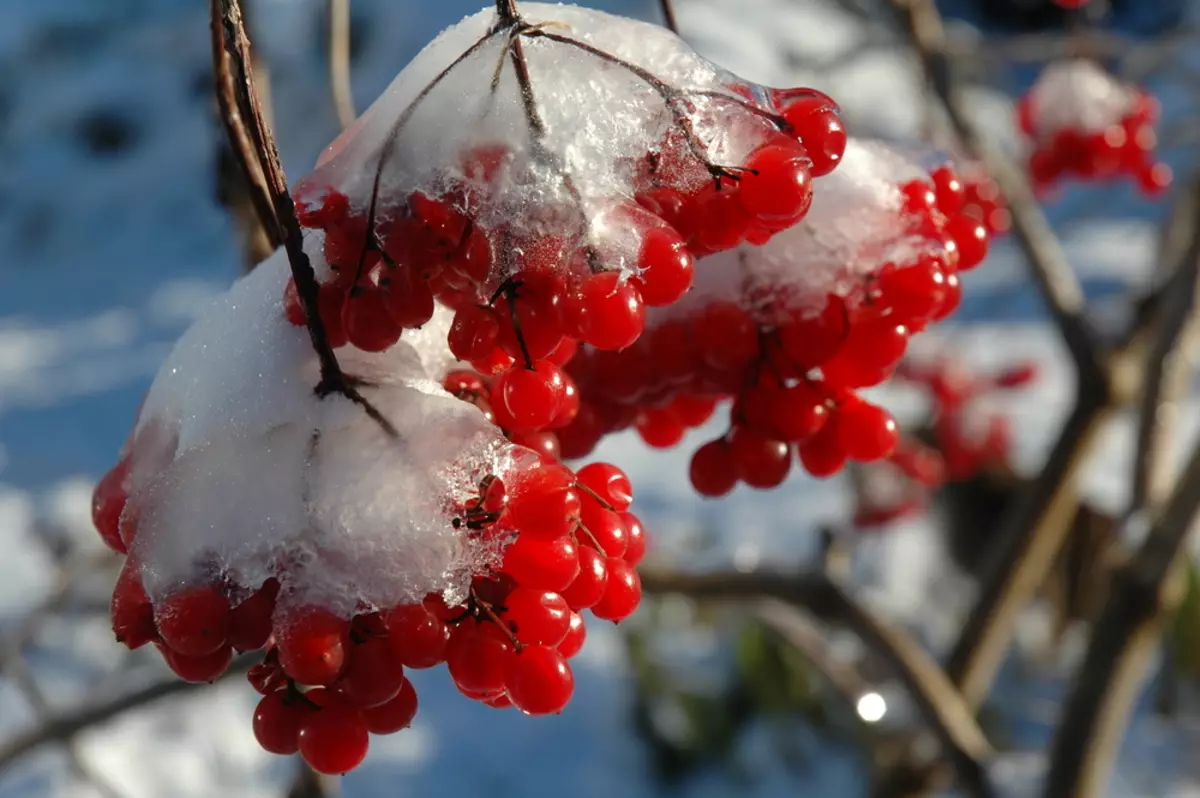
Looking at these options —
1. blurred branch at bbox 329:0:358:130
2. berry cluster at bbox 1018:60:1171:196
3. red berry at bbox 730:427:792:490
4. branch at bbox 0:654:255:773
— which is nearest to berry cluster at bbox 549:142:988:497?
red berry at bbox 730:427:792:490

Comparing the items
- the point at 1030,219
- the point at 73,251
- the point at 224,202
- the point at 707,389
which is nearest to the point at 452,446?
the point at 707,389

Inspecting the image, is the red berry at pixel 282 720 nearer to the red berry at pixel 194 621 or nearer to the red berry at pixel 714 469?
the red berry at pixel 194 621

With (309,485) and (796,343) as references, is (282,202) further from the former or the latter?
(796,343)

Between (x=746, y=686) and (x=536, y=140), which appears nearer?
(x=536, y=140)

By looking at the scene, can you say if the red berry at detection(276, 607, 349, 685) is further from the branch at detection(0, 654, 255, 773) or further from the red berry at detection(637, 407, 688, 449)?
the branch at detection(0, 654, 255, 773)

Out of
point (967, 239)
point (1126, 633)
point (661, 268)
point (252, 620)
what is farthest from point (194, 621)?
point (1126, 633)

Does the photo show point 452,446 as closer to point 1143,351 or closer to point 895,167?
point 895,167
